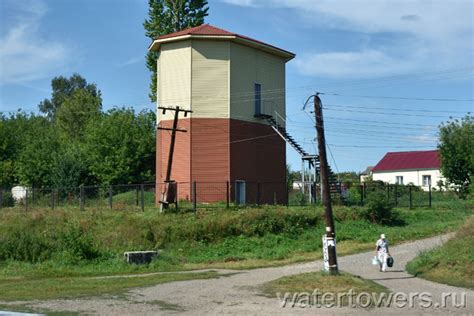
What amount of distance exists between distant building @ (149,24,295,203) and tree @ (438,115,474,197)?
22904 millimetres

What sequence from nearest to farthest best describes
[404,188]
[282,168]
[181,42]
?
[181,42], [282,168], [404,188]

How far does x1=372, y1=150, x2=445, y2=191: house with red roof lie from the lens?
79125 millimetres

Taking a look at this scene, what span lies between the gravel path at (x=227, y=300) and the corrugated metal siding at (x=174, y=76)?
18.2 m

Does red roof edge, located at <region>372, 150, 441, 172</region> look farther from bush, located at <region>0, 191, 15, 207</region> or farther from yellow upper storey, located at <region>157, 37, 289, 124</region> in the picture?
bush, located at <region>0, 191, 15, 207</region>

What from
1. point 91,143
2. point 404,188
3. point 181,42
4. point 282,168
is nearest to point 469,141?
point 404,188

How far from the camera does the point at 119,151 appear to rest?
168 feet

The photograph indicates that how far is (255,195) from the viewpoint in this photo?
3788 cm

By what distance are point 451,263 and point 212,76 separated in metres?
21.3

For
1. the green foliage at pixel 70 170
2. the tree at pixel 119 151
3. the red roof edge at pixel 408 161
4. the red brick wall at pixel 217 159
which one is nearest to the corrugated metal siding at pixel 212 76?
the red brick wall at pixel 217 159

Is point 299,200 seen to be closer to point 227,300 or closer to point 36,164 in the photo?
point 227,300

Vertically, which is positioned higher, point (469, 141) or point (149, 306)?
point (469, 141)

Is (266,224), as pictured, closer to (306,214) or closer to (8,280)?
(306,214)

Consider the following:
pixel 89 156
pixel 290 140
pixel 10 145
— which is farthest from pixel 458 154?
pixel 10 145

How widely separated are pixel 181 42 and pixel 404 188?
65.1ft
